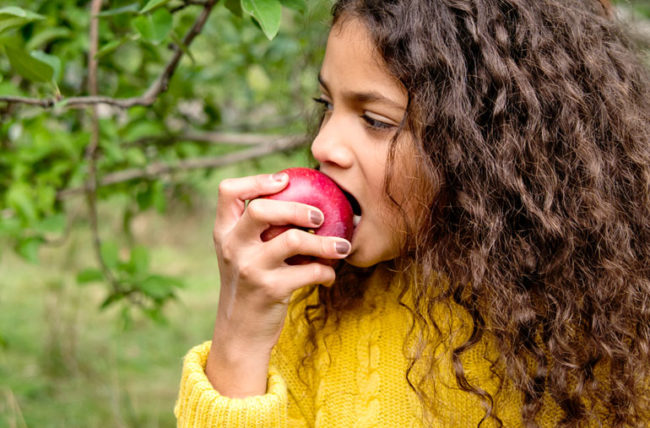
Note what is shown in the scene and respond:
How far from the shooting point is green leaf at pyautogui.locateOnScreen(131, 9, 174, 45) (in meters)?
1.42

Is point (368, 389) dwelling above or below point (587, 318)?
Result: below

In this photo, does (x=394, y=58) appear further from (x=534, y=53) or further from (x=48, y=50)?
(x=48, y=50)

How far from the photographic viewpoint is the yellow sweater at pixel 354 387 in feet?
4.30

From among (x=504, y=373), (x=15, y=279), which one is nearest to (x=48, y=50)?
(x=504, y=373)

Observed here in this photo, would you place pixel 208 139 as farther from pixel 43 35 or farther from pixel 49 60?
pixel 49 60

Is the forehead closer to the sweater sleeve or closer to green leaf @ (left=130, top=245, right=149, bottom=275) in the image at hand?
the sweater sleeve

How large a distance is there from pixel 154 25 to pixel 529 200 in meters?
0.86

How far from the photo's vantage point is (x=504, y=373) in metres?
1.34

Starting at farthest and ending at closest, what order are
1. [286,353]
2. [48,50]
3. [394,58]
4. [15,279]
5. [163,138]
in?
[15,279] < [163,138] < [48,50] < [286,353] < [394,58]

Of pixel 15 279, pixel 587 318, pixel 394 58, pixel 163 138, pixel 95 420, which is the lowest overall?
pixel 15 279

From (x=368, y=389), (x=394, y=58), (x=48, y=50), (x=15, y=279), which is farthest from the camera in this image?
(x=15, y=279)

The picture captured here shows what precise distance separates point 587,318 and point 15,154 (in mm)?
1701

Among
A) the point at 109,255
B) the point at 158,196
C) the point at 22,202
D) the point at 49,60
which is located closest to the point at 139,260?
the point at 109,255

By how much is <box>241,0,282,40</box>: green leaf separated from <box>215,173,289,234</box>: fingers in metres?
0.28
